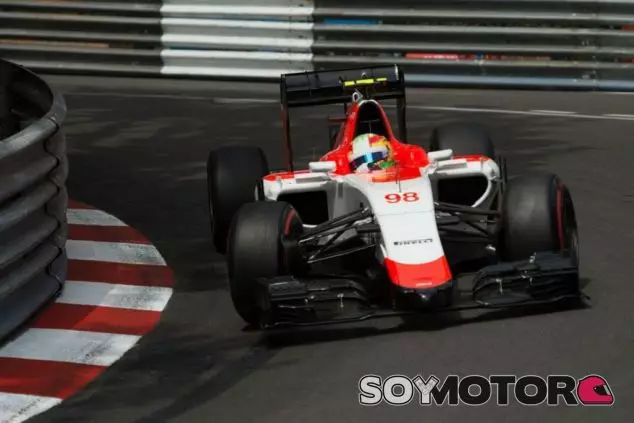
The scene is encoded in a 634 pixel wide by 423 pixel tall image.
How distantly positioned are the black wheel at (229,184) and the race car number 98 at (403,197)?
1425 mm

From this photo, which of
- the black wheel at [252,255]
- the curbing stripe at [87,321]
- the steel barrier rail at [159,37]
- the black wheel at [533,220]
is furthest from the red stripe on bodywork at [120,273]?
the steel barrier rail at [159,37]

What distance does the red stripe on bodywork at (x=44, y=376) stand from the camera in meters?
6.90

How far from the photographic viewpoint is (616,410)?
20.0ft

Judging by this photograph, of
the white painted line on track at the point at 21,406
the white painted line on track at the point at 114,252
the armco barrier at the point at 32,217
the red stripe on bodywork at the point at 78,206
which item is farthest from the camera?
the red stripe on bodywork at the point at 78,206

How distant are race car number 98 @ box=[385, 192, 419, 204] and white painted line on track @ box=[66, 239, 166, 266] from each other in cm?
196

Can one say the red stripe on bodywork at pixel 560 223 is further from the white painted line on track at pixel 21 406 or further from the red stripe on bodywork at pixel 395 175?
the white painted line on track at pixel 21 406

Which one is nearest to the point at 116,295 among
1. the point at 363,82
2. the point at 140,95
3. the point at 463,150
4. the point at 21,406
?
the point at 21,406

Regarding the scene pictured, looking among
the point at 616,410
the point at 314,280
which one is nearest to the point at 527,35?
the point at 314,280

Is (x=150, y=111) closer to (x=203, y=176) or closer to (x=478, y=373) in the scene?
(x=203, y=176)

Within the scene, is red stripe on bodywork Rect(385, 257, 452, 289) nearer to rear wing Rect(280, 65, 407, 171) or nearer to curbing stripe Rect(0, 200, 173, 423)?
curbing stripe Rect(0, 200, 173, 423)

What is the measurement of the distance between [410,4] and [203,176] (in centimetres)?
482

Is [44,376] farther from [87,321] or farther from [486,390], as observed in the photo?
[486,390]

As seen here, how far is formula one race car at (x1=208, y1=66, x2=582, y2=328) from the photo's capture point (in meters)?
7.32

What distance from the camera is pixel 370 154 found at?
840 cm
